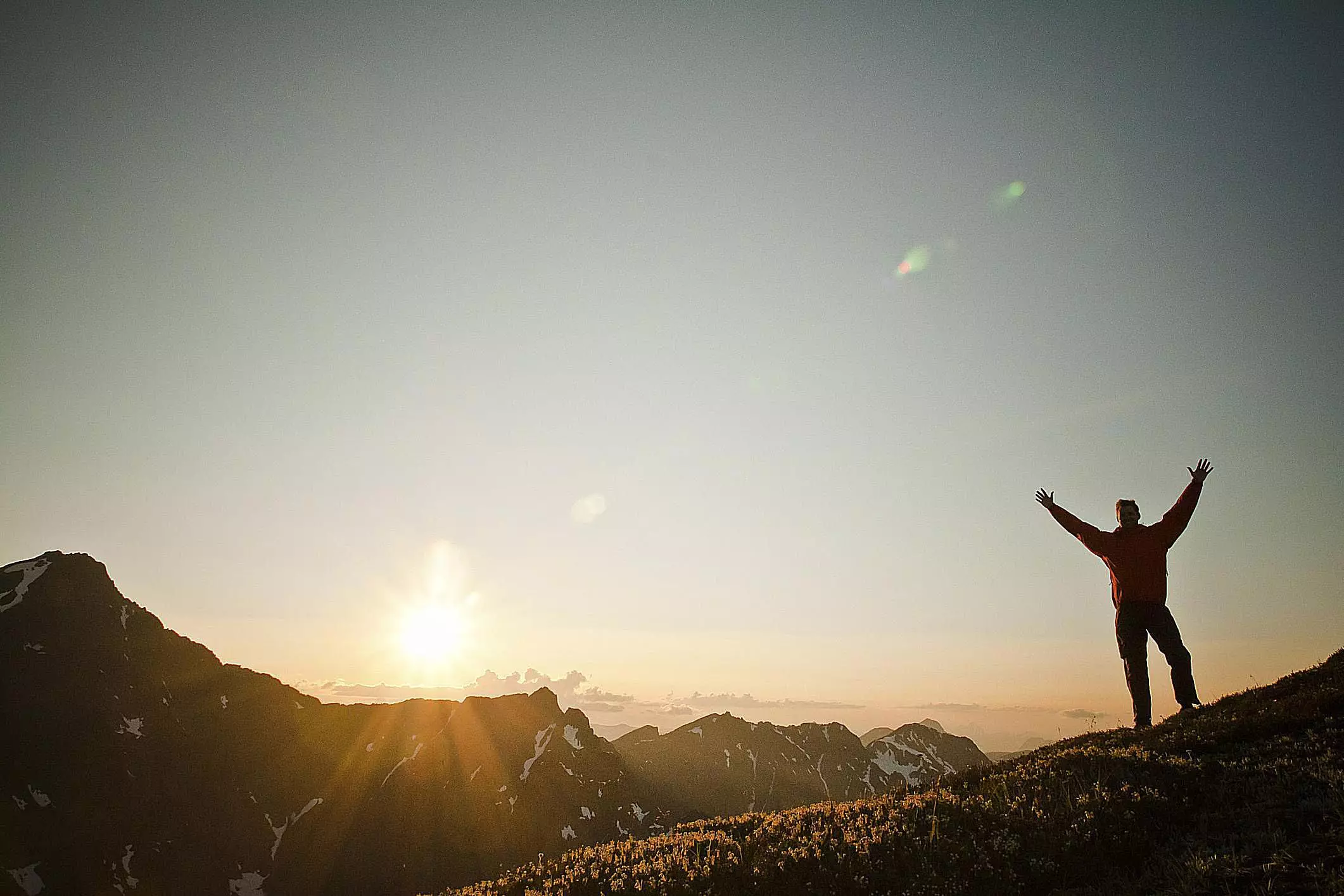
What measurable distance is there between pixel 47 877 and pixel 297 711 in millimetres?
81298

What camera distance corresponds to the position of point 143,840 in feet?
438

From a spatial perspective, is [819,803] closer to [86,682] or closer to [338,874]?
[338,874]

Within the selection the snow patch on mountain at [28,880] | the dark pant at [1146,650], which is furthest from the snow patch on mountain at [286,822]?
the dark pant at [1146,650]

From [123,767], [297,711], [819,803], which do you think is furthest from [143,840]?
[819,803]

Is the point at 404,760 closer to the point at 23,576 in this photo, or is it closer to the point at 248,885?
the point at 248,885

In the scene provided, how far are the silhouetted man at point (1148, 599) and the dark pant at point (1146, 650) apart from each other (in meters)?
0.01

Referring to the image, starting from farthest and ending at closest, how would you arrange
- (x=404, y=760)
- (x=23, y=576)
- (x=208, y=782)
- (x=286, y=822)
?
(x=404, y=760)
(x=286, y=822)
(x=23, y=576)
(x=208, y=782)

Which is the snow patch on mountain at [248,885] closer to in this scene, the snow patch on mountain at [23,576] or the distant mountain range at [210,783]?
the distant mountain range at [210,783]

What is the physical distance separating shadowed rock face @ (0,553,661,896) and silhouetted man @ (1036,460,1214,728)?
5506 inches

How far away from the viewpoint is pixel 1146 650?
14.7 metres

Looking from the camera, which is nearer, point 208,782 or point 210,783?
point 208,782

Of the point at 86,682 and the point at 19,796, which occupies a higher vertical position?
the point at 86,682

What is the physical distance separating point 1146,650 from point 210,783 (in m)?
207

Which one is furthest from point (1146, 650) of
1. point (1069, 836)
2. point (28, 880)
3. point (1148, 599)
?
point (28, 880)
